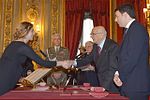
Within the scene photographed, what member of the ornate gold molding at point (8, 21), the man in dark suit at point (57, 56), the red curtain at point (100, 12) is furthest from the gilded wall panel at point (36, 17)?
the man in dark suit at point (57, 56)

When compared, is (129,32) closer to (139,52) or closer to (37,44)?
(139,52)

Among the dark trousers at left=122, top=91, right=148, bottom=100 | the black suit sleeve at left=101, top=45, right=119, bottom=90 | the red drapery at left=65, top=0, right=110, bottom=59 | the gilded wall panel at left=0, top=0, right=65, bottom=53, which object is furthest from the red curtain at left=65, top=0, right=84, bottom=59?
the dark trousers at left=122, top=91, right=148, bottom=100

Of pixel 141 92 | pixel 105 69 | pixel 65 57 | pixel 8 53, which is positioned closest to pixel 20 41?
pixel 8 53

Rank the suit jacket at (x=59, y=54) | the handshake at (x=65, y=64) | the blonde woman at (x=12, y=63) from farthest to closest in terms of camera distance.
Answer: the suit jacket at (x=59, y=54)
the handshake at (x=65, y=64)
the blonde woman at (x=12, y=63)

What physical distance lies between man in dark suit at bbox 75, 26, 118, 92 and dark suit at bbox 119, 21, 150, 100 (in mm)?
702

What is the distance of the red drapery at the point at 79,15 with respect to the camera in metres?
8.82

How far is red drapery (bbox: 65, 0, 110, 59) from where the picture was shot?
8820mm

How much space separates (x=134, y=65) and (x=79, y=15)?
620 cm

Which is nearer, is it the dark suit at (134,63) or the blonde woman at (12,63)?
the dark suit at (134,63)

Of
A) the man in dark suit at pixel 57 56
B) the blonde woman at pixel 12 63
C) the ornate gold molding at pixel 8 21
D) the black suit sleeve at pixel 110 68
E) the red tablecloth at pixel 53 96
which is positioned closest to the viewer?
the red tablecloth at pixel 53 96

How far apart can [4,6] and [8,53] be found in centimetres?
617

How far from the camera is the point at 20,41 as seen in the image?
10.6ft

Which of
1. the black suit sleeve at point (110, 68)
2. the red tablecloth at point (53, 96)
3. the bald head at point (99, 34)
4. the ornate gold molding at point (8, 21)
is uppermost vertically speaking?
the ornate gold molding at point (8, 21)

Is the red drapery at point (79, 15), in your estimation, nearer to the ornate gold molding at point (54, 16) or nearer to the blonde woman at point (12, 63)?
the ornate gold molding at point (54, 16)
